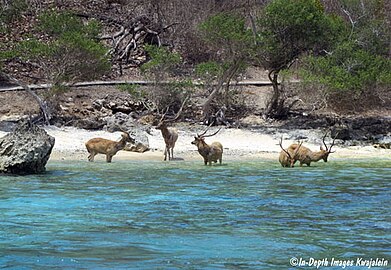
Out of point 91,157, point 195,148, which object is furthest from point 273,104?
point 91,157

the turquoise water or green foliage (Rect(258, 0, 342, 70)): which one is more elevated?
green foliage (Rect(258, 0, 342, 70))

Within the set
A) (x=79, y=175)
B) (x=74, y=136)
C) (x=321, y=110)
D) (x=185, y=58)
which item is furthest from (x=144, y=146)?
(x=185, y=58)

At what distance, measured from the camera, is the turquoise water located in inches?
334

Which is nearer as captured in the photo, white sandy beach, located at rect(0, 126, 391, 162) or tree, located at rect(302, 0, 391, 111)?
white sandy beach, located at rect(0, 126, 391, 162)

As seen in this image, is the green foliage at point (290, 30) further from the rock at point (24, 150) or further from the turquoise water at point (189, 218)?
the rock at point (24, 150)

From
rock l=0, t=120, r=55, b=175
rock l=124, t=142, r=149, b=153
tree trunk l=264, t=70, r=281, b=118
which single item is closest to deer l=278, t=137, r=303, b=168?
rock l=124, t=142, r=149, b=153

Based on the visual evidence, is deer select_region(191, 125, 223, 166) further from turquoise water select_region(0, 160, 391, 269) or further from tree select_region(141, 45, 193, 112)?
tree select_region(141, 45, 193, 112)

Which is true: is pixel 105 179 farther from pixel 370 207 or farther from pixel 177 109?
pixel 177 109

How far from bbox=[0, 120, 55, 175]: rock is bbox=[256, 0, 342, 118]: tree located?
11.8 metres

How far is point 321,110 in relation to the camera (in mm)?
29391

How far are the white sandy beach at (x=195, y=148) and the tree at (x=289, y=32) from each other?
310 centimetres

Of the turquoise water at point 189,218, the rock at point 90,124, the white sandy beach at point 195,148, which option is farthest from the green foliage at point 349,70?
the turquoise water at point 189,218

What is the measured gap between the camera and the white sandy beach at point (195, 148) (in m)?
21.0

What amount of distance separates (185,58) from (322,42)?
9.57 meters
